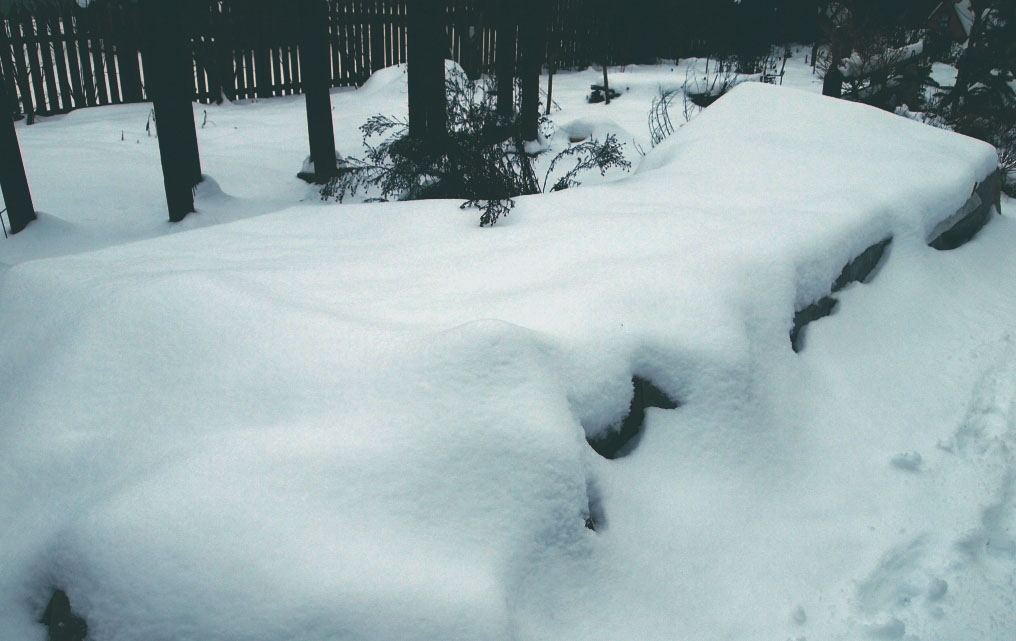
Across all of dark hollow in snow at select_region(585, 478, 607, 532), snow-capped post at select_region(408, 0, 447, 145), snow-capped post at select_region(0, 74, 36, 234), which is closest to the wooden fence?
snow-capped post at select_region(408, 0, 447, 145)

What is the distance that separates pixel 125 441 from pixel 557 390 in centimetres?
121

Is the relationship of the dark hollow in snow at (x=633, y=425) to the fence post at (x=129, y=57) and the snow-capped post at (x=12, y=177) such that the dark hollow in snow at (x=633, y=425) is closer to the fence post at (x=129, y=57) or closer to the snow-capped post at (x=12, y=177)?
the snow-capped post at (x=12, y=177)

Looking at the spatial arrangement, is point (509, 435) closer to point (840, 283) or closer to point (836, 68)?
point (840, 283)

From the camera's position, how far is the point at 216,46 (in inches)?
400

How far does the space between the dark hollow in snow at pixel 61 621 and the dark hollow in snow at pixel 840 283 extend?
2.51 meters

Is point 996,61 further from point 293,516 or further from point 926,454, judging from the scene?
point 293,516

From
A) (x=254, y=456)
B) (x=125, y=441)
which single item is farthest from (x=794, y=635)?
(x=125, y=441)

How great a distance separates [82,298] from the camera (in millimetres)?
2438

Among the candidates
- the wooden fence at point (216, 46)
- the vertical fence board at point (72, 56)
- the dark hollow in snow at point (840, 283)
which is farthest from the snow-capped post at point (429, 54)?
the vertical fence board at point (72, 56)

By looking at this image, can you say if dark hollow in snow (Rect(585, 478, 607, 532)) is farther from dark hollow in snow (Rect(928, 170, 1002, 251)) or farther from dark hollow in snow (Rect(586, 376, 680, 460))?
dark hollow in snow (Rect(928, 170, 1002, 251))

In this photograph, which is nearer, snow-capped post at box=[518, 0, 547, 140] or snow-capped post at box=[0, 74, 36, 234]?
snow-capped post at box=[0, 74, 36, 234]

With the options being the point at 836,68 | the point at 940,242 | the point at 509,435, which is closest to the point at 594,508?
the point at 509,435

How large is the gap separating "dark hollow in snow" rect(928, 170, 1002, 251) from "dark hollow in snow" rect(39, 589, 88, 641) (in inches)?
170

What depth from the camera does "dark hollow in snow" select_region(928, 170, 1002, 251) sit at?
415 centimetres
